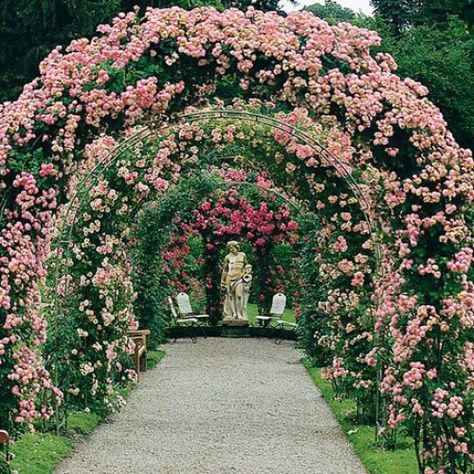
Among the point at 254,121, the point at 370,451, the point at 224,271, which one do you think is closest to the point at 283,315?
the point at 224,271

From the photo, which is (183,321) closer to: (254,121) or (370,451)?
(254,121)

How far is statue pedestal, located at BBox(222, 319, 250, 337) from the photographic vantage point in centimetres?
1953

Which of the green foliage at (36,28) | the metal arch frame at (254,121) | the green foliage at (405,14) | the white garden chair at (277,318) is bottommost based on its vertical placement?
the white garden chair at (277,318)

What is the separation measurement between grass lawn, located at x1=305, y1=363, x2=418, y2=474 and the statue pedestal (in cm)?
843

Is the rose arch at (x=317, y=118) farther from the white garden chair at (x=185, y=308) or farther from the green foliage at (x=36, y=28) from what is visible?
the green foliage at (x=36, y=28)

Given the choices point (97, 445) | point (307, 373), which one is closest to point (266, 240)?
point (307, 373)

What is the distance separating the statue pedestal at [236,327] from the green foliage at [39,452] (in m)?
10.9

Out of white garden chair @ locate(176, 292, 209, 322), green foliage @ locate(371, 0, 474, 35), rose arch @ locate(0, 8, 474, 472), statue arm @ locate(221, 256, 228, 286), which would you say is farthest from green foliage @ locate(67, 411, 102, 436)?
green foliage @ locate(371, 0, 474, 35)

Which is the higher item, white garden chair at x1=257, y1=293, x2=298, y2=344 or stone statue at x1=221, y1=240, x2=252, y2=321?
stone statue at x1=221, y1=240, x2=252, y2=321

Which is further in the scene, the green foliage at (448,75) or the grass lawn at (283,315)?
the green foliage at (448,75)

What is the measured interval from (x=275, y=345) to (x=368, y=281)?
27.0 feet

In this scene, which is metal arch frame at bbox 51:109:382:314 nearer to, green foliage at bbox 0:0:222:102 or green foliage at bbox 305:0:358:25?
green foliage at bbox 0:0:222:102

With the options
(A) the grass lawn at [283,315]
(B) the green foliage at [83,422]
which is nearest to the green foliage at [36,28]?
(A) the grass lawn at [283,315]

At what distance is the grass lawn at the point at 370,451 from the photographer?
7.65 m
